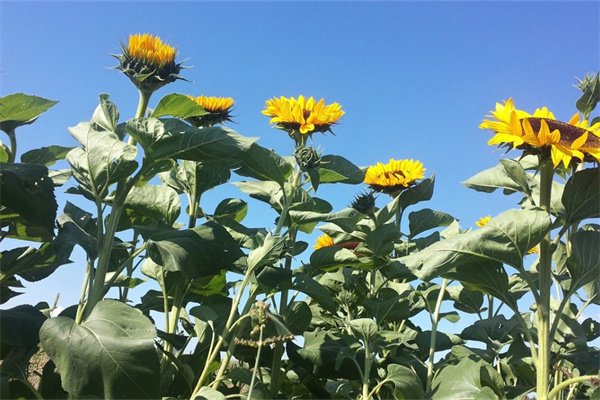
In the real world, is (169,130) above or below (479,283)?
above

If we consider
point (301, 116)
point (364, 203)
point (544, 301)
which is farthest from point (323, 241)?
point (544, 301)

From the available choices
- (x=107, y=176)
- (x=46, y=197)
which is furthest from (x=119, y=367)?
(x=46, y=197)

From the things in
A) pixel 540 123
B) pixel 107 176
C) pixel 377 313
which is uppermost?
pixel 540 123

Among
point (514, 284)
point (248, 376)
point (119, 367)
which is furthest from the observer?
point (514, 284)

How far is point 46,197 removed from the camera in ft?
6.93

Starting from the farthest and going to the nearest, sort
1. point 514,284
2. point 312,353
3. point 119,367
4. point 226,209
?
1. point 514,284
2. point 226,209
3. point 312,353
4. point 119,367

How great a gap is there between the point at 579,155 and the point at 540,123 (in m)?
0.25

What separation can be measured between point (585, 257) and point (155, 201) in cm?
163

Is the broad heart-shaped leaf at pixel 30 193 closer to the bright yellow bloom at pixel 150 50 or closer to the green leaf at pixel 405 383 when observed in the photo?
the bright yellow bloom at pixel 150 50

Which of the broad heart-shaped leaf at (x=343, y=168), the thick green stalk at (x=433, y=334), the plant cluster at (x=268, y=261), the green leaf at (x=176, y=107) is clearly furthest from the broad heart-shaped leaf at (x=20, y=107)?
the thick green stalk at (x=433, y=334)

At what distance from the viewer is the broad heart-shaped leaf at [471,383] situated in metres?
2.02

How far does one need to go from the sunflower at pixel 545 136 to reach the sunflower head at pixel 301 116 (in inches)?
27.1

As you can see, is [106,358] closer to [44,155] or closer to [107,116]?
[107,116]

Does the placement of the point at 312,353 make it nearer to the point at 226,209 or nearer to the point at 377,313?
the point at 377,313
